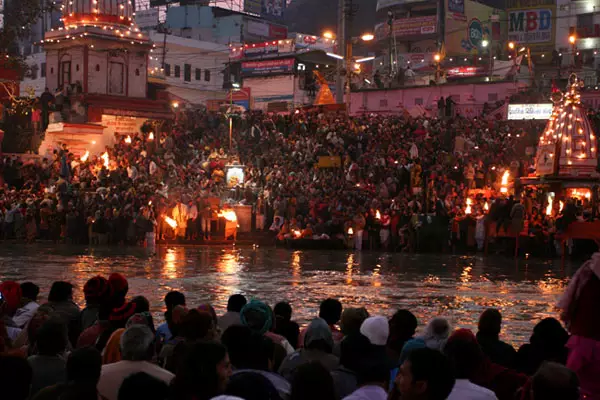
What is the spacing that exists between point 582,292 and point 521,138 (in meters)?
30.0

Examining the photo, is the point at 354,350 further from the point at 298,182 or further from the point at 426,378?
the point at 298,182

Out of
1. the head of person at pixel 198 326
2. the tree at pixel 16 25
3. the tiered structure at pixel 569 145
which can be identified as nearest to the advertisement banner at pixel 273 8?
the tree at pixel 16 25

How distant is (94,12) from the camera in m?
47.7

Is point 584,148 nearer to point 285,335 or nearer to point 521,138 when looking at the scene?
point 521,138

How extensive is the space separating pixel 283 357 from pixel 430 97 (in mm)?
45071

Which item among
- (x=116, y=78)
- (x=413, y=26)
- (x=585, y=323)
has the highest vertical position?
(x=413, y=26)

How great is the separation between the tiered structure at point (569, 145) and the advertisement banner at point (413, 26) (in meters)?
47.7

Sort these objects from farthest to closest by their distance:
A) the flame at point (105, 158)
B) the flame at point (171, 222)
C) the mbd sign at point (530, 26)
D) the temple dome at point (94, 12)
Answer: the mbd sign at point (530, 26) → the temple dome at point (94, 12) → the flame at point (105, 158) → the flame at point (171, 222)

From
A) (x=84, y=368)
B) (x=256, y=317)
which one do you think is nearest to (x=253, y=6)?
(x=256, y=317)

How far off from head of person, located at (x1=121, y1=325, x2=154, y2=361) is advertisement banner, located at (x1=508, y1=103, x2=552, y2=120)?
3935cm

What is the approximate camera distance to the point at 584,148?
29031mm

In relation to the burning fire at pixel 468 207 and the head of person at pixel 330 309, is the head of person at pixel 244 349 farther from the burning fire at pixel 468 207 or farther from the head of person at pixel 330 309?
the burning fire at pixel 468 207

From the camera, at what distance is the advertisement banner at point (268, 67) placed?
6856cm

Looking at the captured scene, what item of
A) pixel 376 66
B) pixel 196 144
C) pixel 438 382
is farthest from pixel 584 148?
pixel 376 66
